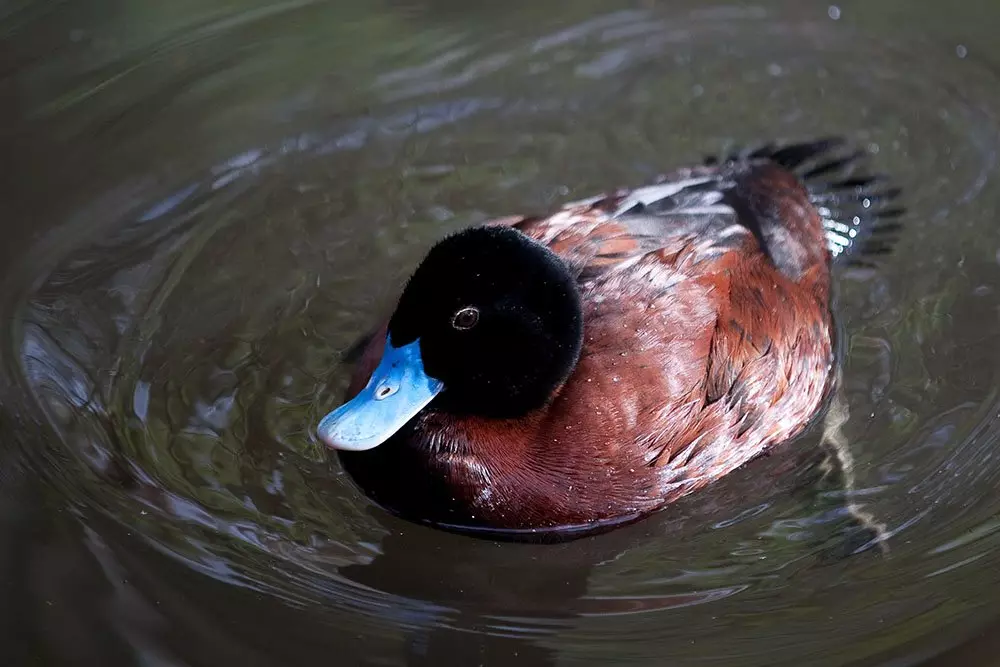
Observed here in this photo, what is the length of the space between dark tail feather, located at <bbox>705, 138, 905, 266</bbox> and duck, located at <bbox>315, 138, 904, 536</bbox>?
2.54 ft

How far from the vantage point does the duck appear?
3904mm

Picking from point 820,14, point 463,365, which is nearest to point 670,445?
point 463,365

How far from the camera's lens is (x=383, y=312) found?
527 centimetres

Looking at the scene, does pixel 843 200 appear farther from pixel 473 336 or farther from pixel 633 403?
pixel 473 336

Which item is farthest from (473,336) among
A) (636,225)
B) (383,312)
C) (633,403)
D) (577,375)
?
(383,312)

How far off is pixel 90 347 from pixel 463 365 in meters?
1.72

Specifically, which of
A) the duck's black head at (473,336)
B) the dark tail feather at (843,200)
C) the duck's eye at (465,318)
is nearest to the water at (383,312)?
the dark tail feather at (843,200)

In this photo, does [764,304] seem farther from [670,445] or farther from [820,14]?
[820,14]

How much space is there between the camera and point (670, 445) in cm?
418

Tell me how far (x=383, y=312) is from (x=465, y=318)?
145 cm

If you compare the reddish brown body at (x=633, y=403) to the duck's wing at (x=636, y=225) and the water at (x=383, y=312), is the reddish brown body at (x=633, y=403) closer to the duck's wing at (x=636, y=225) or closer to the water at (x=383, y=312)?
the duck's wing at (x=636, y=225)

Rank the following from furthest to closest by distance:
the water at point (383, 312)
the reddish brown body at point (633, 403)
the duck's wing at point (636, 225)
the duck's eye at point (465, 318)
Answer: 1. the duck's wing at point (636, 225)
2. the reddish brown body at point (633, 403)
3. the duck's eye at point (465, 318)
4. the water at point (383, 312)

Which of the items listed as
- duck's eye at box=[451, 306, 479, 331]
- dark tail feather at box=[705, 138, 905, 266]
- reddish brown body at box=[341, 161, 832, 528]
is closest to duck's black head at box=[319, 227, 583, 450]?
duck's eye at box=[451, 306, 479, 331]

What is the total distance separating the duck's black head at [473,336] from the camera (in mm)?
3824
